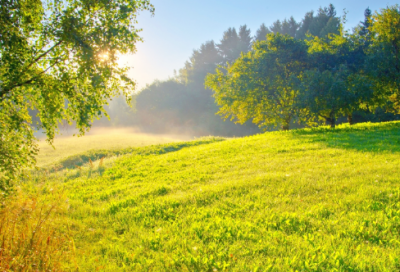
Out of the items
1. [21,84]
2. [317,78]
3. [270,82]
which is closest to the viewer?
[21,84]

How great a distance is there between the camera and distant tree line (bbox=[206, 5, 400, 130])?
18703 millimetres

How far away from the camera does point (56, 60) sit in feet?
21.3

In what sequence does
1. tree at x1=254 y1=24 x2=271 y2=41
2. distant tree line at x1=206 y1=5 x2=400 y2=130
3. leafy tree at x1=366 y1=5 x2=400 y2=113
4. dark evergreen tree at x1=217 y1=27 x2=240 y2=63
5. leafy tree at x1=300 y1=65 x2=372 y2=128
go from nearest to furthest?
leafy tree at x1=300 y1=65 x2=372 y2=128 → distant tree line at x1=206 y1=5 x2=400 y2=130 → leafy tree at x1=366 y1=5 x2=400 y2=113 → tree at x1=254 y1=24 x2=271 y2=41 → dark evergreen tree at x1=217 y1=27 x2=240 y2=63

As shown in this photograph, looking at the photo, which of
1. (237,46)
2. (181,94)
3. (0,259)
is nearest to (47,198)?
(0,259)

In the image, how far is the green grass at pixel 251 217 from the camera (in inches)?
168

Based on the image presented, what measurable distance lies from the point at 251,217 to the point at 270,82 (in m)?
18.2

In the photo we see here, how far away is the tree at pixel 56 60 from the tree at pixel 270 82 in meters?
16.1

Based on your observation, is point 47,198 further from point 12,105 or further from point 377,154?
point 377,154

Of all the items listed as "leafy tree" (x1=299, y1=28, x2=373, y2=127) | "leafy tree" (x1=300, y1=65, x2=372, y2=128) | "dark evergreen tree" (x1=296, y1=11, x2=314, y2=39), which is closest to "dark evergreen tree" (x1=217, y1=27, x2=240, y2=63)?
"dark evergreen tree" (x1=296, y1=11, x2=314, y2=39)

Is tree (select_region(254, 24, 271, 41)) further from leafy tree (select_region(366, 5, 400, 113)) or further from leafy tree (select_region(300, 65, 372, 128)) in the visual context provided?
leafy tree (select_region(300, 65, 372, 128))

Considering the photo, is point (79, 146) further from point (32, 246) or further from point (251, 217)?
point (251, 217)

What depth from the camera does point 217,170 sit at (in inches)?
409

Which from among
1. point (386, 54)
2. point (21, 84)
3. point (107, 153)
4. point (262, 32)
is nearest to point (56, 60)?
point (21, 84)

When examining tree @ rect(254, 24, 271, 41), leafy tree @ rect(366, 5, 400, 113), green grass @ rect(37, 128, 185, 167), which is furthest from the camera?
tree @ rect(254, 24, 271, 41)
